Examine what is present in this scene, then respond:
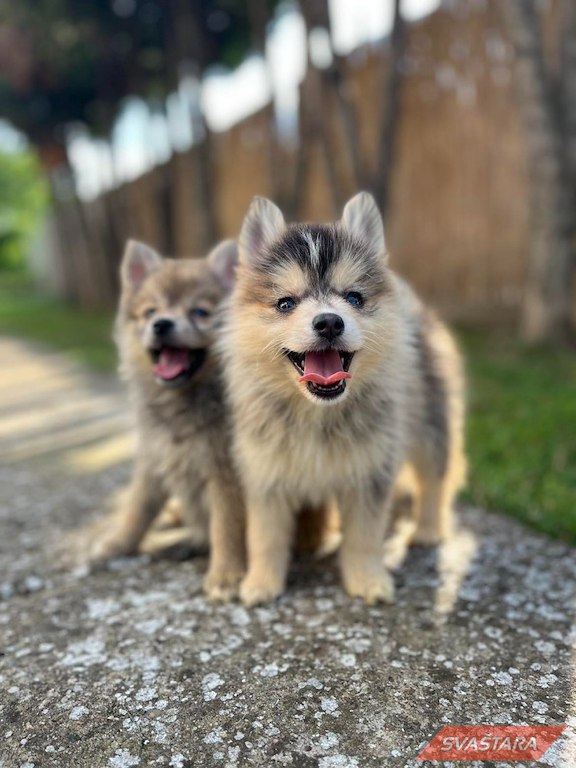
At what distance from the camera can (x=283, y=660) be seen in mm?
2523

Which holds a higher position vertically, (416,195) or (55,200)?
(55,200)

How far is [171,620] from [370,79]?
30.2 ft

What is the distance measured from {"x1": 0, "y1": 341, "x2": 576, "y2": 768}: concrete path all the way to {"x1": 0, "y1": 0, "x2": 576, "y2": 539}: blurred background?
937 millimetres

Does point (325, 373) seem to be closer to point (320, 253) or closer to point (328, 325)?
point (328, 325)

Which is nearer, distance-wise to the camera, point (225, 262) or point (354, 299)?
point (354, 299)

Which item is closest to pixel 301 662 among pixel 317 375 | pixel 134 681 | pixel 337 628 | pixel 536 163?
pixel 337 628

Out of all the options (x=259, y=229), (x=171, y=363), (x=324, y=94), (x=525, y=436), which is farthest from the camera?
(x=324, y=94)

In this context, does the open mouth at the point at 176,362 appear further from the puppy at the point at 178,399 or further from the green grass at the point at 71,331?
the green grass at the point at 71,331

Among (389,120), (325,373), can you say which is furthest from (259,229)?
(389,120)

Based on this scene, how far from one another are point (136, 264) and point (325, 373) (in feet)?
5.11

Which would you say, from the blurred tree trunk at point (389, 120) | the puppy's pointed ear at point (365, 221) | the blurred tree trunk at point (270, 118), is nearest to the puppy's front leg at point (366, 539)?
the puppy's pointed ear at point (365, 221)

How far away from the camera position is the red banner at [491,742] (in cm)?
198

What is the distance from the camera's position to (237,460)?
302 centimetres

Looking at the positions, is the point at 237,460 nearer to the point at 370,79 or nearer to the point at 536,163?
the point at 536,163
